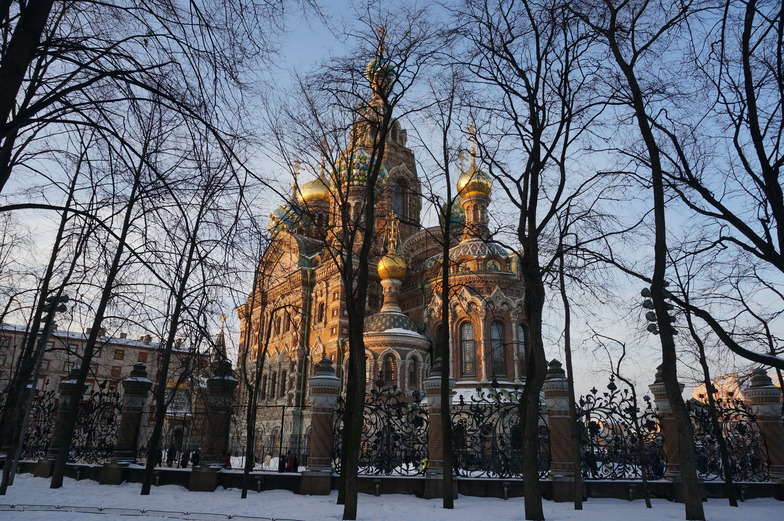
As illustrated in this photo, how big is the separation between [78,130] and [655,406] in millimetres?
12781

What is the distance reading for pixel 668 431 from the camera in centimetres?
1207

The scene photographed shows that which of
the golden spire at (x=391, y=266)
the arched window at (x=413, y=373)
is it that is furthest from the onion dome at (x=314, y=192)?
the arched window at (x=413, y=373)

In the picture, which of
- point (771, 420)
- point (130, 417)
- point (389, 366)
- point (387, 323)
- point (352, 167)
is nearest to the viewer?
point (352, 167)

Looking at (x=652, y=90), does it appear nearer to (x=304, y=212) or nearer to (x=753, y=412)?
(x=304, y=212)

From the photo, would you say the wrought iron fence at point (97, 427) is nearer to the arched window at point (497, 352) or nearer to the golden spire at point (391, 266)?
the arched window at point (497, 352)

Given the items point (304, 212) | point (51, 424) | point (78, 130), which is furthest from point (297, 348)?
point (78, 130)

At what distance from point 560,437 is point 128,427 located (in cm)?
1029

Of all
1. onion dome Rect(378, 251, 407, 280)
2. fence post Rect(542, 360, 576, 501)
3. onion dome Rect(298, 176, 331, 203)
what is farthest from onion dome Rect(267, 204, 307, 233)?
onion dome Rect(298, 176, 331, 203)

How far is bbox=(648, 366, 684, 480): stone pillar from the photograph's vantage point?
11.9 meters

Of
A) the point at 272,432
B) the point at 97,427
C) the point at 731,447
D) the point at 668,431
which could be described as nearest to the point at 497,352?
the point at 272,432

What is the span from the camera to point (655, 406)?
491 inches

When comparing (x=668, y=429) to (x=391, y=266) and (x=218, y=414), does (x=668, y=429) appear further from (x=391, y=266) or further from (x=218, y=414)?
(x=391, y=266)

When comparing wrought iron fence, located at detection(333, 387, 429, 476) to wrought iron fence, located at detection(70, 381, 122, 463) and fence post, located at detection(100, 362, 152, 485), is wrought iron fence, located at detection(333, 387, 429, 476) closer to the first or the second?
fence post, located at detection(100, 362, 152, 485)

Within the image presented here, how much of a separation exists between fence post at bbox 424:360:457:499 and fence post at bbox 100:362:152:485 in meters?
7.04
